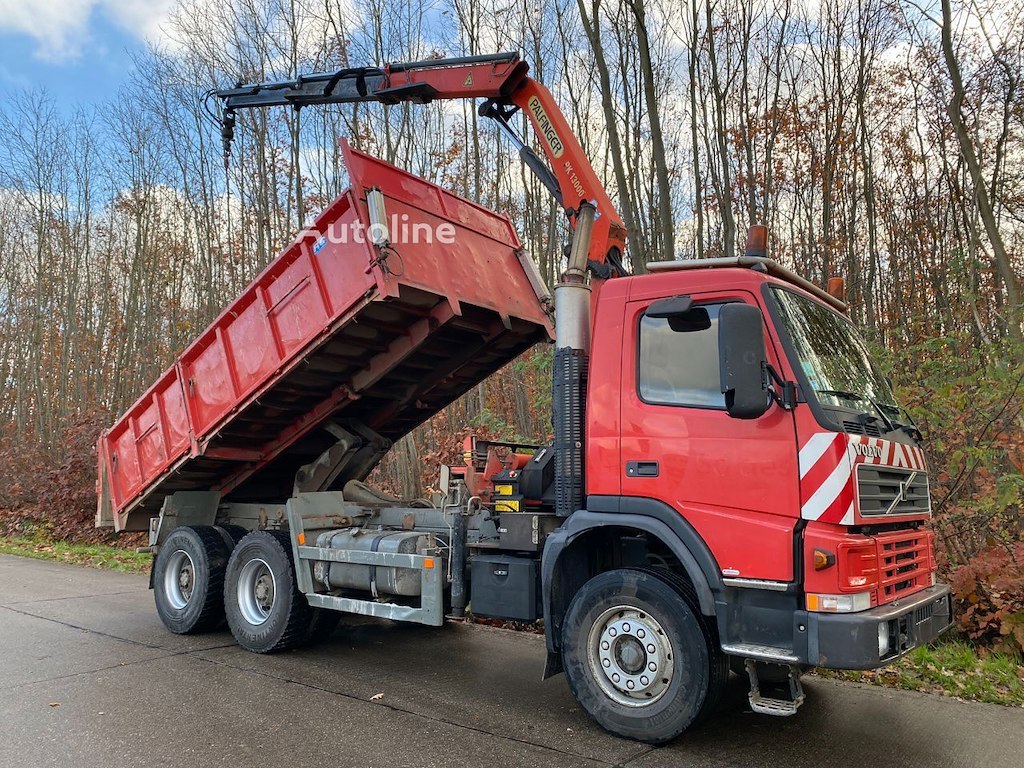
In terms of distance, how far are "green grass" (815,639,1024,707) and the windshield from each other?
6.76ft

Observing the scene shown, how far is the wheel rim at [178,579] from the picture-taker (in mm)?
7340

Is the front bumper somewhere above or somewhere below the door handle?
below

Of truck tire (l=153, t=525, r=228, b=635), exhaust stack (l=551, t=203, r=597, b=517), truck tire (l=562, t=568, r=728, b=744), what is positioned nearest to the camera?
truck tire (l=562, t=568, r=728, b=744)

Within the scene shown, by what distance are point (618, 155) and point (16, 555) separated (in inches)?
526

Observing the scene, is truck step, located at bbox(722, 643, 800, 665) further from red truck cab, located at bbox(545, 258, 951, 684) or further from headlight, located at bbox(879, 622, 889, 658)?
headlight, located at bbox(879, 622, 889, 658)

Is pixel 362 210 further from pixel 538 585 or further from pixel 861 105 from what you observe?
pixel 861 105

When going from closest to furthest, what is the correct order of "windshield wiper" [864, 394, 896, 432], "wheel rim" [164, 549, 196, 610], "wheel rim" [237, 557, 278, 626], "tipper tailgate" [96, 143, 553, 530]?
"windshield wiper" [864, 394, 896, 432] → "tipper tailgate" [96, 143, 553, 530] → "wheel rim" [237, 557, 278, 626] → "wheel rim" [164, 549, 196, 610]

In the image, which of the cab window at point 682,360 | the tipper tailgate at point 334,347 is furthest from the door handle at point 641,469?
the tipper tailgate at point 334,347

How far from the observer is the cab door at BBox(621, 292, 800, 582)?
3.96 m

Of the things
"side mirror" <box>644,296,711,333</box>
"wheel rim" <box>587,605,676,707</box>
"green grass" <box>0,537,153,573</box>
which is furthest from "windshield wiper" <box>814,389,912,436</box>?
"green grass" <box>0,537,153,573</box>

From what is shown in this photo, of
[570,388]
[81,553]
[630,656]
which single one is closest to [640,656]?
[630,656]

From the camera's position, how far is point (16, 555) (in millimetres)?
14211

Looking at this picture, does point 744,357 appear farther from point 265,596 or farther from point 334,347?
point 265,596

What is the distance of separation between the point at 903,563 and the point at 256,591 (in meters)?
5.25
